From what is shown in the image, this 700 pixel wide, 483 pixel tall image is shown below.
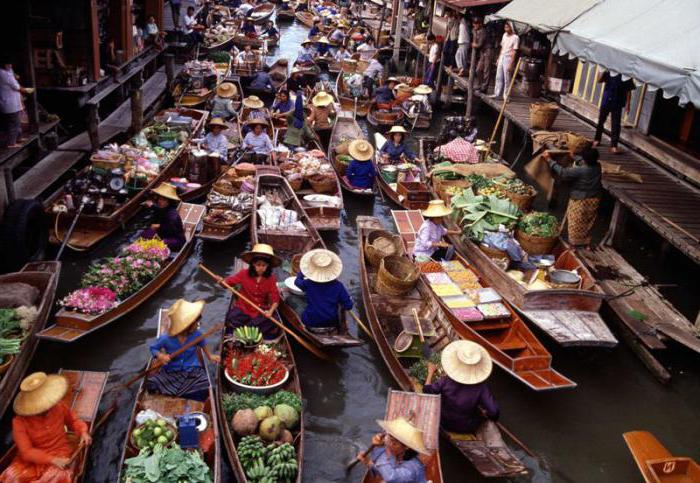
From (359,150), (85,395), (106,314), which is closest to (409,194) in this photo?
(359,150)

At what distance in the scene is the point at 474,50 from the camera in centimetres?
1734

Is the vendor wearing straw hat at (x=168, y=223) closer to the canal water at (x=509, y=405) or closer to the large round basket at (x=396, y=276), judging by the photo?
the canal water at (x=509, y=405)

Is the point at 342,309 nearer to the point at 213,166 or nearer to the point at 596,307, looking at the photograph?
the point at 596,307

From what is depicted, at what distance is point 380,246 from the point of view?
10.5 metres

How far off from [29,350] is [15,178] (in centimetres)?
597

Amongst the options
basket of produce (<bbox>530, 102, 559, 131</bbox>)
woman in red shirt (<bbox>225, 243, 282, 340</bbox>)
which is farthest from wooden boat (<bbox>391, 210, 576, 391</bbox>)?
basket of produce (<bbox>530, 102, 559, 131</bbox>)

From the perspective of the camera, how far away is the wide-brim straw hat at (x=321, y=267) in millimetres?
8305

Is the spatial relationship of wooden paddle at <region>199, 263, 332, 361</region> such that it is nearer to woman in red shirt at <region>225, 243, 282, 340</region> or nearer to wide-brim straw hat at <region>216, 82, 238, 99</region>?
woman in red shirt at <region>225, 243, 282, 340</region>

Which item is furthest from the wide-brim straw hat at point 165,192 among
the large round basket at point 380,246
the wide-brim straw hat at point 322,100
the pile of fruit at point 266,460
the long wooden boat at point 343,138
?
the wide-brim straw hat at point 322,100

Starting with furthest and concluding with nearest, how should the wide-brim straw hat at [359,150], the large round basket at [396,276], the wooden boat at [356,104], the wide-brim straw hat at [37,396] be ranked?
the wooden boat at [356,104] < the wide-brim straw hat at [359,150] < the large round basket at [396,276] < the wide-brim straw hat at [37,396]

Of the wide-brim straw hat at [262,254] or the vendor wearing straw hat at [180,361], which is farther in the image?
the wide-brim straw hat at [262,254]

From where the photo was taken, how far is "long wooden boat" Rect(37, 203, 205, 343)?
8062 millimetres

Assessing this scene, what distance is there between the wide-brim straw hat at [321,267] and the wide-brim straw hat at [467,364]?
2.13 m

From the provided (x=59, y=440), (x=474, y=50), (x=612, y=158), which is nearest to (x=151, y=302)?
(x=59, y=440)
